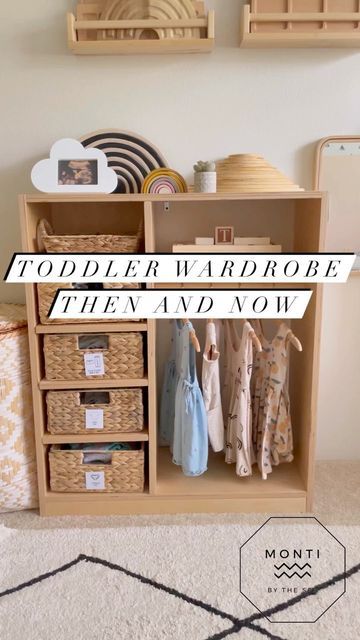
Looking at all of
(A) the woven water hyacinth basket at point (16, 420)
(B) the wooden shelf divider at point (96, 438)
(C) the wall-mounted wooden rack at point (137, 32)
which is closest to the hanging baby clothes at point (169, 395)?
(B) the wooden shelf divider at point (96, 438)

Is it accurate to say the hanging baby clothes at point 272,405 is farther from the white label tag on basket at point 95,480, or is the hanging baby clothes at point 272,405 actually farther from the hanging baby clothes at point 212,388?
the white label tag on basket at point 95,480

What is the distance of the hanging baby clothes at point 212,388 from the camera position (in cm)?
187

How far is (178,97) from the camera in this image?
79.7 inches

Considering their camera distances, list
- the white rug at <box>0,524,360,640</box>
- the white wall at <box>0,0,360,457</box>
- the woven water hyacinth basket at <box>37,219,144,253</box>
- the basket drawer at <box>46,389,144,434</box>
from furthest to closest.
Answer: the white wall at <box>0,0,360,457</box>, the basket drawer at <box>46,389,144,434</box>, the woven water hyacinth basket at <box>37,219,144,253</box>, the white rug at <box>0,524,360,640</box>

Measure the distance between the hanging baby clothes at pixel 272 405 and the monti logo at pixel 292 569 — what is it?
0.75 ft

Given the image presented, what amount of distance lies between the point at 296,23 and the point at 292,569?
5.95 ft

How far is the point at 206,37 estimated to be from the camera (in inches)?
75.1

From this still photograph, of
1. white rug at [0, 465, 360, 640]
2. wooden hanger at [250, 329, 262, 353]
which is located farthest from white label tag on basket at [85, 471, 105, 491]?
wooden hanger at [250, 329, 262, 353]

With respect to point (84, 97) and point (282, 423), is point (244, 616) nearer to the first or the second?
point (282, 423)

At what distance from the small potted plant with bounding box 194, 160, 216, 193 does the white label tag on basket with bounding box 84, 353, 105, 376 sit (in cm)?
64

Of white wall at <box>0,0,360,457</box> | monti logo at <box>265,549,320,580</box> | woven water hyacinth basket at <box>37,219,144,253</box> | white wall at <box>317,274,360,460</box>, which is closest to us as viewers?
monti logo at <box>265,549,320,580</box>

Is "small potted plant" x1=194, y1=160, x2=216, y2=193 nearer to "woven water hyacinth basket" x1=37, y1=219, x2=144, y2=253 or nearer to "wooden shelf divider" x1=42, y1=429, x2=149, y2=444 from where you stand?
"woven water hyacinth basket" x1=37, y1=219, x2=144, y2=253

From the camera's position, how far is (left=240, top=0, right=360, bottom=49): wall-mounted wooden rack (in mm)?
1884

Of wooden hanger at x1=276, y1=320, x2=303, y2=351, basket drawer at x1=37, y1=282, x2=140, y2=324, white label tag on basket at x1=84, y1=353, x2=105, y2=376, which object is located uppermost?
basket drawer at x1=37, y1=282, x2=140, y2=324
